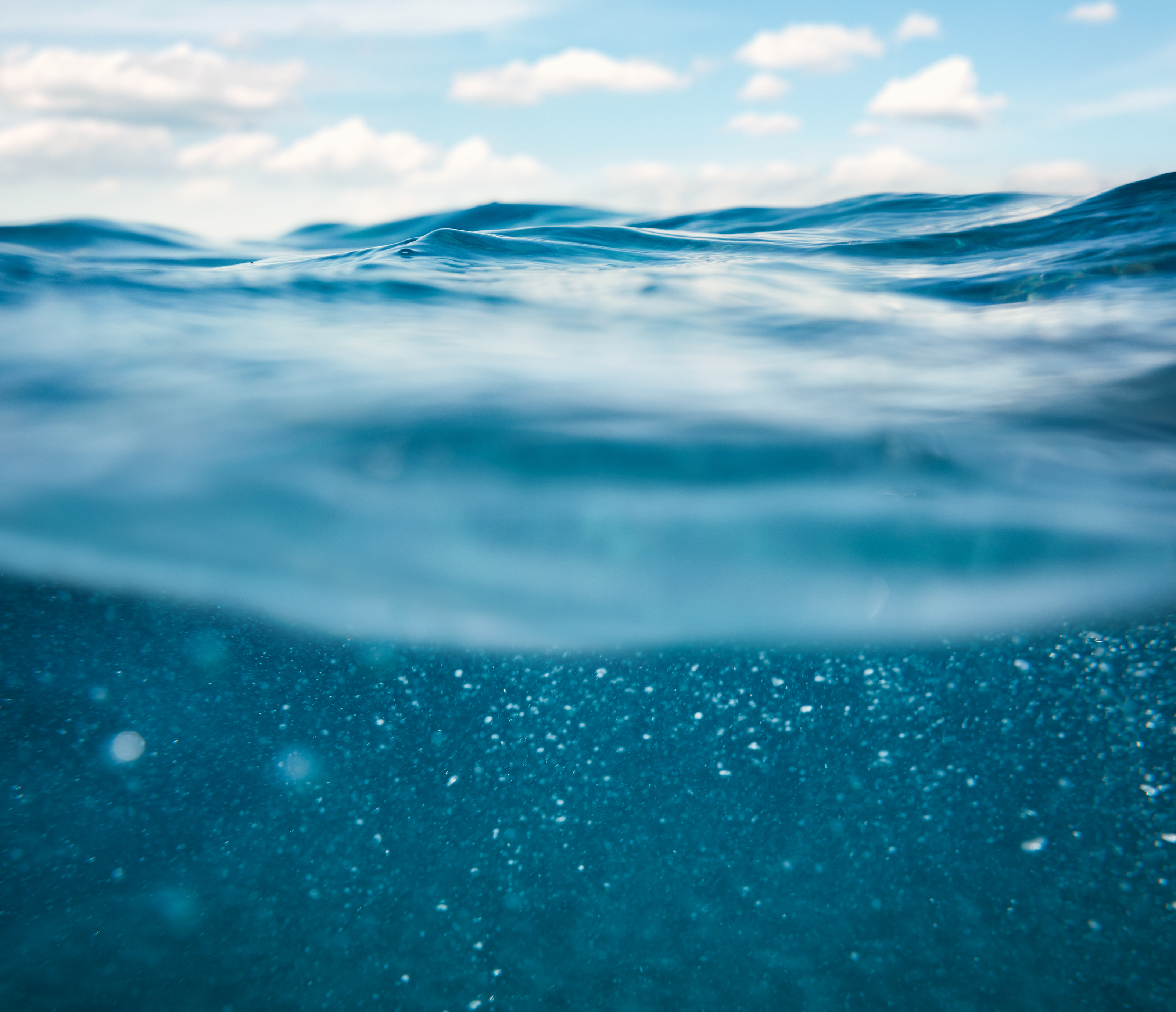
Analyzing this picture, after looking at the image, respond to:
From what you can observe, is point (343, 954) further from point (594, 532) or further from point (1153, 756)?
point (1153, 756)

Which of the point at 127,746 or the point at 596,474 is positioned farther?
the point at 596,474

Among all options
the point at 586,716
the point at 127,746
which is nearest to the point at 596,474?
the point at 586,716

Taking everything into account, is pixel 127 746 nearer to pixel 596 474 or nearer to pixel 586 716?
pixel 586 716

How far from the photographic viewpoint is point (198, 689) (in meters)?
Result: 2.25

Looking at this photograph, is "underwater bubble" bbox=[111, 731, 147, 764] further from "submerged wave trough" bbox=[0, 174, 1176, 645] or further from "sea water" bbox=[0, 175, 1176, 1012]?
A: "submerged wave trough" bbox=[0, 174, 1176, 645]

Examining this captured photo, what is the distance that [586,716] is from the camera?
2215 mm

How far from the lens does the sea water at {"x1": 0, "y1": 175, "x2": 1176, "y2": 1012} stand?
1996 millimetres

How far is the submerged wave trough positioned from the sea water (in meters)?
0.01

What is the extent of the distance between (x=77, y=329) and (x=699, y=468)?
10.2ft

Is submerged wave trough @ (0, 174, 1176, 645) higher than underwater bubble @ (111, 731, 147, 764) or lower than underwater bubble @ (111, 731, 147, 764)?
higher

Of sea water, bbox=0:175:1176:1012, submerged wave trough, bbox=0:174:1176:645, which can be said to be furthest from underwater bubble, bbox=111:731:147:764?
submerged wave trough, bbox=0:174:1176:645

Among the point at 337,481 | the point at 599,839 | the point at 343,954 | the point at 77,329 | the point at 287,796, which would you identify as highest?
the point at 77,329

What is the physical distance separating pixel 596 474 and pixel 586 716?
71 cm

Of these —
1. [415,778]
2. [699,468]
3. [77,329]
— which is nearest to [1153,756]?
[699,468]
